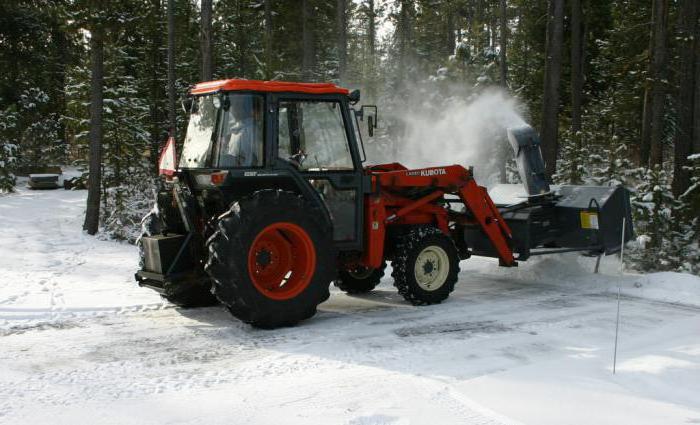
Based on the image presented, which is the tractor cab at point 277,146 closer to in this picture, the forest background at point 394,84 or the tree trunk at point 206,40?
the forest background at point 394,84

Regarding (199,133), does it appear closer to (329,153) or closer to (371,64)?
(329,153)

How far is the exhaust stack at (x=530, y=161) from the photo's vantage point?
378 inches

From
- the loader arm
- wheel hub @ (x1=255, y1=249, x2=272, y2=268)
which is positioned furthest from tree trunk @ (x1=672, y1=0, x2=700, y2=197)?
wheel hub @ (x1=255, y1=249, x2=272, y2=268)

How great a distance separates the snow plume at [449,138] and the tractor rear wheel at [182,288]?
39.1ft

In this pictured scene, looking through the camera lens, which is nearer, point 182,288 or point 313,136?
point 182,288

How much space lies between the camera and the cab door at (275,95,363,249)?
7.14 m

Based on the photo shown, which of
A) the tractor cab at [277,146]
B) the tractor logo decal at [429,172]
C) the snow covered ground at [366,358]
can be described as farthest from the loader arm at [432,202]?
the snow covered ground at [366,358]

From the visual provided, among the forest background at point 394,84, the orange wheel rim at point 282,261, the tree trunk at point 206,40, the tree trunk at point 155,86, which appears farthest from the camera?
the tree trunk at point 155,86

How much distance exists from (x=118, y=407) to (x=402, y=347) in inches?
104

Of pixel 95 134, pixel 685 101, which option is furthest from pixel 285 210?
pixel 685 101

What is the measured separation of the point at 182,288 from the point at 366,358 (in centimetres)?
238

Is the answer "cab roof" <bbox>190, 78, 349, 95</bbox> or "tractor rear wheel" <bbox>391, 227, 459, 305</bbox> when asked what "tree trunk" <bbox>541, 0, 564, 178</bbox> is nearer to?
"tractor rear wheel" <bbox>391, 227, 459, 305</bbox>

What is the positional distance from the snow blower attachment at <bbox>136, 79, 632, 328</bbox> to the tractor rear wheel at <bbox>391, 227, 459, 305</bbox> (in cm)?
1

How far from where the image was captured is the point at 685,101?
18.0 meters
